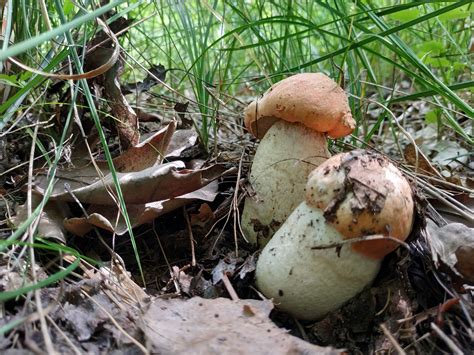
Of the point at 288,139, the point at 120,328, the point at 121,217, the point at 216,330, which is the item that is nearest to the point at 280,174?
the point at 288,139

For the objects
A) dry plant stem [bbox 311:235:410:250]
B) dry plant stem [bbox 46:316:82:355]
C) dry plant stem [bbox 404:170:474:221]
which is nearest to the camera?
dry plant stem [bbox 46:316:82:355]

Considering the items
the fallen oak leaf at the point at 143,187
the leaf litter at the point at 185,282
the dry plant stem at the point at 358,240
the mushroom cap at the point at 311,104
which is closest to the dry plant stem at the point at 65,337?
the leaf litter at the point at 185,282

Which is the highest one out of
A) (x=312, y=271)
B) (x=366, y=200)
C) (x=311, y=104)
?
(x=311, y=104)

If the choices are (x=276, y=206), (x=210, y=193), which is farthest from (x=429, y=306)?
(x=210, y=193)

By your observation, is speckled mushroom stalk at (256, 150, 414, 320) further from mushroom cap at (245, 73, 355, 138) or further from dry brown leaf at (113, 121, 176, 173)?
dry brown leaf at (113, 121, 176, 173)

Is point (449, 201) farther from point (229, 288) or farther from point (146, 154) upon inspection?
point (146, 154)

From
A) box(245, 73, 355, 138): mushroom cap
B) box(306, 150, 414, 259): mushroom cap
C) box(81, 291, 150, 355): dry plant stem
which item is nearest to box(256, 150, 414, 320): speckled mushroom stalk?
box(306, 150, 414, 259): mushroom cap
